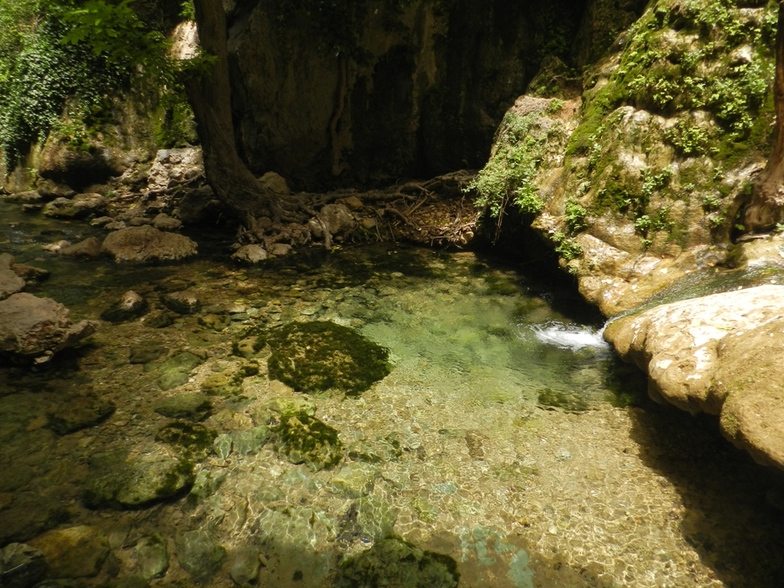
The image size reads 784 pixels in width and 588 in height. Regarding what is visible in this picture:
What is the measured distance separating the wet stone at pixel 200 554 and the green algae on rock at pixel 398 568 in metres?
0.80

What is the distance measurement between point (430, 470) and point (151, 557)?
79.3 inches

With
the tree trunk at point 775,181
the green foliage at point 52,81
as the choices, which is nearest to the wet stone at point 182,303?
the tree trunk at point 775,181

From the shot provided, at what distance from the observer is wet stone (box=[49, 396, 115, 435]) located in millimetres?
3495

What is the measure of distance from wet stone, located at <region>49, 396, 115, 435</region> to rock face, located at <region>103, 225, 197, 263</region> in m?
3.97

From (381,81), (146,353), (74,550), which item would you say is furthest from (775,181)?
(381,81)

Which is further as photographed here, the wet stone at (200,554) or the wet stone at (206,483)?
the wet stone at (206,483)

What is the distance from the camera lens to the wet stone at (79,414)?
3495mm

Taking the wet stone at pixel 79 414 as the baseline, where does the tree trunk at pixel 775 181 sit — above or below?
above

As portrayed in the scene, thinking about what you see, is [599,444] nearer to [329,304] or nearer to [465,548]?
[465,548]

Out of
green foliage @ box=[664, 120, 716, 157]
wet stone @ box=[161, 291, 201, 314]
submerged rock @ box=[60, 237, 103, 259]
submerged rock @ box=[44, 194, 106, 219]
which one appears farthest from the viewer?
submerged rock @ box=[44, 194, 106, 219]

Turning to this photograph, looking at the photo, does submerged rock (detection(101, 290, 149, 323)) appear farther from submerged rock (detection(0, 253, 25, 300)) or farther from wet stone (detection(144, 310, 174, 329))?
submerged rock (detection(0, 253, 25, 300))

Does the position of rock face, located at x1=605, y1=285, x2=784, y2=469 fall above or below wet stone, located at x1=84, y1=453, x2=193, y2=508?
above

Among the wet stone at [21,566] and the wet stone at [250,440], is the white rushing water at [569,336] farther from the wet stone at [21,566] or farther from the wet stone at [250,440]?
the wet stone at [21,566]

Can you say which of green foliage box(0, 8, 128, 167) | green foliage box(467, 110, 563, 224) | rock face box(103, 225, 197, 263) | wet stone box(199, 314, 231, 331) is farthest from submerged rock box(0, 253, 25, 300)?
green foliage box(0, 8, 128, 167)
